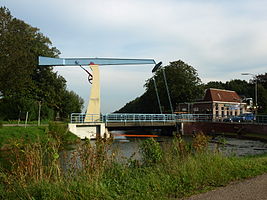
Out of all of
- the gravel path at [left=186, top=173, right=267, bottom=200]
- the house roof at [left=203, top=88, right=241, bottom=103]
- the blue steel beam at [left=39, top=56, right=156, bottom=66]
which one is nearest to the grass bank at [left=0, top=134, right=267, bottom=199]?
the gravel path at [left=186, top=173, right=267, bottom=200]

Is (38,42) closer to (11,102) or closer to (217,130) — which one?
(11,102)

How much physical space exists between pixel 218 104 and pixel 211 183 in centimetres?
4602

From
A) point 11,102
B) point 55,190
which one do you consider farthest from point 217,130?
point 55,190

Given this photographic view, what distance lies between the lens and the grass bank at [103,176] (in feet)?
14.2

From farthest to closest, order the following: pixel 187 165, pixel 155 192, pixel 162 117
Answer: pixel 162 117, pixel 187 165, pixel 155 192

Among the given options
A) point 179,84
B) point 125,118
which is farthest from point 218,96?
point 125,118

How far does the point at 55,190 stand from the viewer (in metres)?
4.23

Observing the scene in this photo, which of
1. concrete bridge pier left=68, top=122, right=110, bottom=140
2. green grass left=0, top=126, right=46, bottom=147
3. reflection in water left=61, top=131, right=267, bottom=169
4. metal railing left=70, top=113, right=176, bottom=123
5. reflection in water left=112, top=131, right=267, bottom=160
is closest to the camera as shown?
reflection in water left=61, top=131, right=267, bottom=169

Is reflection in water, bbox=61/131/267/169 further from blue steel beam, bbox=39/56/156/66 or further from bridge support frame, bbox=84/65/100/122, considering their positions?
blue steel beam, bbox=39/56/156/66

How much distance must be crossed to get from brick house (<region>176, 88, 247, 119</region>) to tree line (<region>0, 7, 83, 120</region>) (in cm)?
2215

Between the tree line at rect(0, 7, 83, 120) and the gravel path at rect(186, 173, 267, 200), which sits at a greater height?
the tree line at rect(0, 7, 83, 120)

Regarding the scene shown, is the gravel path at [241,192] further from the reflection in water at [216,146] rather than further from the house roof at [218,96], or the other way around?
the house roof at [218,96]

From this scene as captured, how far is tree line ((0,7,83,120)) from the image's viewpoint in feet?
67.4

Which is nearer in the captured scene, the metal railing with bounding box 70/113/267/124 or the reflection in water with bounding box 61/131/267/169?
the reflection in water with bounding box 61/131/267/169
